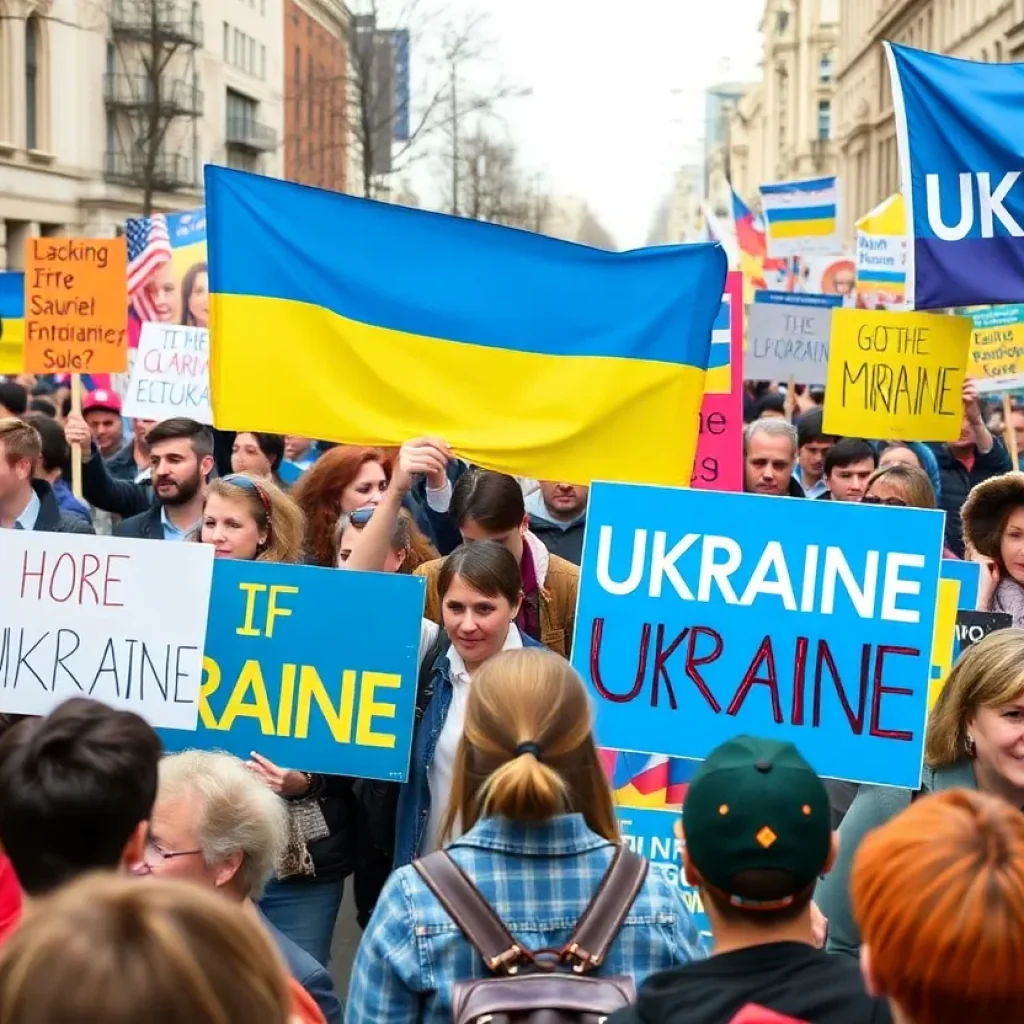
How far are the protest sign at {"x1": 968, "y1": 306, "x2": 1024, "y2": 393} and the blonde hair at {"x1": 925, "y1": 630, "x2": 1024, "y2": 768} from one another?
21.6 ft

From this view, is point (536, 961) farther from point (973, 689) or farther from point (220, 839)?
point (973, 689)

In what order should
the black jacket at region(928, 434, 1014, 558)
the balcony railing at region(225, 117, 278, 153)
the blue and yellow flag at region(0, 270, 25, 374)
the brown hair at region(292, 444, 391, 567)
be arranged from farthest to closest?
1. the balcony railing at region(225, 117, 278, 153)
2. the blue and yellow flag at region(0, 270, 25, 374)
3. the black jacket at region(928, 434, 1014, 558)
4. the brown hair at region(292, 444, 391, 567)

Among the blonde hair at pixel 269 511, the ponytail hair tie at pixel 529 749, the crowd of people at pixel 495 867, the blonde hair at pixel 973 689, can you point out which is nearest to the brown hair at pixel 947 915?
the crowd of people at pixel 495 867

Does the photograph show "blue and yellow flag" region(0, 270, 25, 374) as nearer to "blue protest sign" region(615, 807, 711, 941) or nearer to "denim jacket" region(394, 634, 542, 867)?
"denim jacket" region(394, 634, 542, 867)

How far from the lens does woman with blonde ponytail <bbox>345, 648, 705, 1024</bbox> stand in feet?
9.73

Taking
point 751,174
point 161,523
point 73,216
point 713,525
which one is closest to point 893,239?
point 161,523

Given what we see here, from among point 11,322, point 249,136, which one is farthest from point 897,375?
point 249,136

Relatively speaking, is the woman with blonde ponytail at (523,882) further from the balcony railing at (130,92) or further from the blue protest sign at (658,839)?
the balcony railing at (130,92)

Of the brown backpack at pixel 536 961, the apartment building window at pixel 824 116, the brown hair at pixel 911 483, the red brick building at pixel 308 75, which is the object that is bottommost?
the brown backpack at pixel 536 961

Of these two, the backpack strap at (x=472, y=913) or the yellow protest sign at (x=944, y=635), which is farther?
the yellow protest sign at (x=944, y=635)

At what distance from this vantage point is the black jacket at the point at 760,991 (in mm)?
2500

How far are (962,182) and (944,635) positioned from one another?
2661 millimetres

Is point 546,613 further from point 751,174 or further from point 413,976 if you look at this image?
point 751,174

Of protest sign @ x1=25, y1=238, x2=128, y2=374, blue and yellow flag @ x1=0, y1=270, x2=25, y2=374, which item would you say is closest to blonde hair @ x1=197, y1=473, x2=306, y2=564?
protest sign @ x1=25, y1=238, x2=128, y2=374
